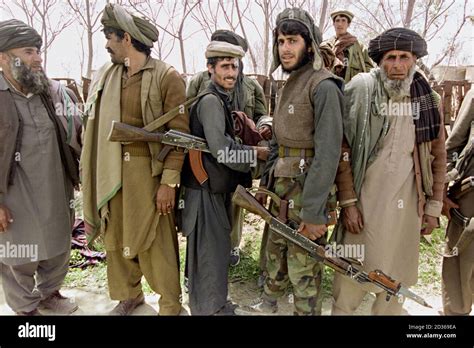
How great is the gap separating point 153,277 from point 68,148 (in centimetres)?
120

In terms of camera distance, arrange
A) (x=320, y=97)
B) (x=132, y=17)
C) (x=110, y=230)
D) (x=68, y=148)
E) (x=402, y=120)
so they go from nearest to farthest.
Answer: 1. (x=320, y=97)
2. (x=402, y=120)
3. (x=132, y=17)
4. (x=110, y=230)
5. (x=68, y=148)

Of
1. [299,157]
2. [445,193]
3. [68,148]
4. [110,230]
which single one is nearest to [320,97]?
[299,157]

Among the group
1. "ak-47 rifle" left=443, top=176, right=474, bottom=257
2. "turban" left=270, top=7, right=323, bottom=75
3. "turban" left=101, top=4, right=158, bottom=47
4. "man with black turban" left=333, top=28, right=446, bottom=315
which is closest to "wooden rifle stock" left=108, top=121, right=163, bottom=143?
"turban" left=101, top=4, right=158, bottom=47

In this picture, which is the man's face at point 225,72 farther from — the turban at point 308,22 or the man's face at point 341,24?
the man's face at point 341,24

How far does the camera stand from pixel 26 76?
279cm

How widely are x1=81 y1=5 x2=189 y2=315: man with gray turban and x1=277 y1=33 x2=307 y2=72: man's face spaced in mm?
740

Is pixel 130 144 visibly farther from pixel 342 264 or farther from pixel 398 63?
pixel 398 63

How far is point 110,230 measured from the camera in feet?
9.09

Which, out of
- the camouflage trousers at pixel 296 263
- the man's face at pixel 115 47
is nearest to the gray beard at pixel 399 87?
the camouflage trousers at pixel 296 263

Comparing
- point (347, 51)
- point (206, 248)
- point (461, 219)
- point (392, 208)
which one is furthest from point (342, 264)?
point (347, 51)

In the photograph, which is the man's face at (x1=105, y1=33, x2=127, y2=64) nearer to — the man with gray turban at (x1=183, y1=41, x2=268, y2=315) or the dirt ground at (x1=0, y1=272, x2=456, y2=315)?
the man with gray turban at (x1=183, y1=41, x2=268, y2=315)

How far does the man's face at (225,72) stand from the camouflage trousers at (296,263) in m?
0.76

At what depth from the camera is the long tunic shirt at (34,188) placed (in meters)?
2.84
